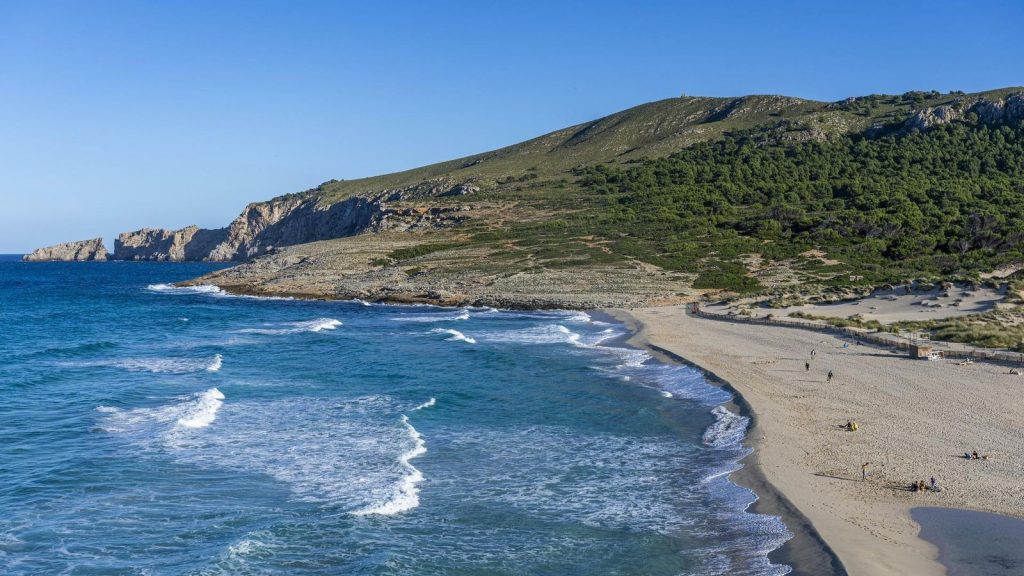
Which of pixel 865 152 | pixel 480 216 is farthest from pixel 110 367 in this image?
pixel 865 152

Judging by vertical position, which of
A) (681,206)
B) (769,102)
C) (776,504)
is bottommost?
(776,504)

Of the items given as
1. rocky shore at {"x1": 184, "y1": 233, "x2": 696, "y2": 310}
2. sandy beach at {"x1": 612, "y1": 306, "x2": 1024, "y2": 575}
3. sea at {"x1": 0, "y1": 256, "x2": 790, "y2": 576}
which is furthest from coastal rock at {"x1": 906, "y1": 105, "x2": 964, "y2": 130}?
sea at {"x1": 0, "y1": 256, "x2": 790, "y2": 576}

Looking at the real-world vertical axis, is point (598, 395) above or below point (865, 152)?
below

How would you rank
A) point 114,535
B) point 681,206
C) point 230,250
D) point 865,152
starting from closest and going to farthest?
1. point 114,535
2. point 681,206
3. point 865,152
4. point 230,250

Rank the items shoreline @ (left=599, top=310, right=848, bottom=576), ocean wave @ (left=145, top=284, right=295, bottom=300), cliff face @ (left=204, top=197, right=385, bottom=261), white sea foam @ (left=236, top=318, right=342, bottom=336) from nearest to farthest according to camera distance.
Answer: shoreline @ (left=599, top=310, right=848, bottom=576)
white sea foam @ (left=236, top=318, right=342, bottom=336)
ocean wave @ (left=145, top=284, right=295, bottom=300)
cliff face @ (left=204, top=197, right=385, bottom=261)

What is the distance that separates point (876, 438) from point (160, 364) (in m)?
33.9

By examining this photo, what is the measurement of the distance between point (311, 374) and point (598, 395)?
1441 cm

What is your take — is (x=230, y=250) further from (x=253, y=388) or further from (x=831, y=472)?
(x=831, y=472)

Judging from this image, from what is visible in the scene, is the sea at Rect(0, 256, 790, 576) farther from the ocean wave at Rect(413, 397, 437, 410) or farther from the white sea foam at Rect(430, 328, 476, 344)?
the white sea foam at Rect(430, 328, 476, 344)

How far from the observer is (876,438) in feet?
78.6

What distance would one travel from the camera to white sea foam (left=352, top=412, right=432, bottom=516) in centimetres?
1972

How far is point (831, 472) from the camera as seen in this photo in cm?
2112

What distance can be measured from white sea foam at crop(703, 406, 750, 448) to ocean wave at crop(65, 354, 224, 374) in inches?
970

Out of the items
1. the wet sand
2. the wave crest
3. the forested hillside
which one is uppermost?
the forested hillside
